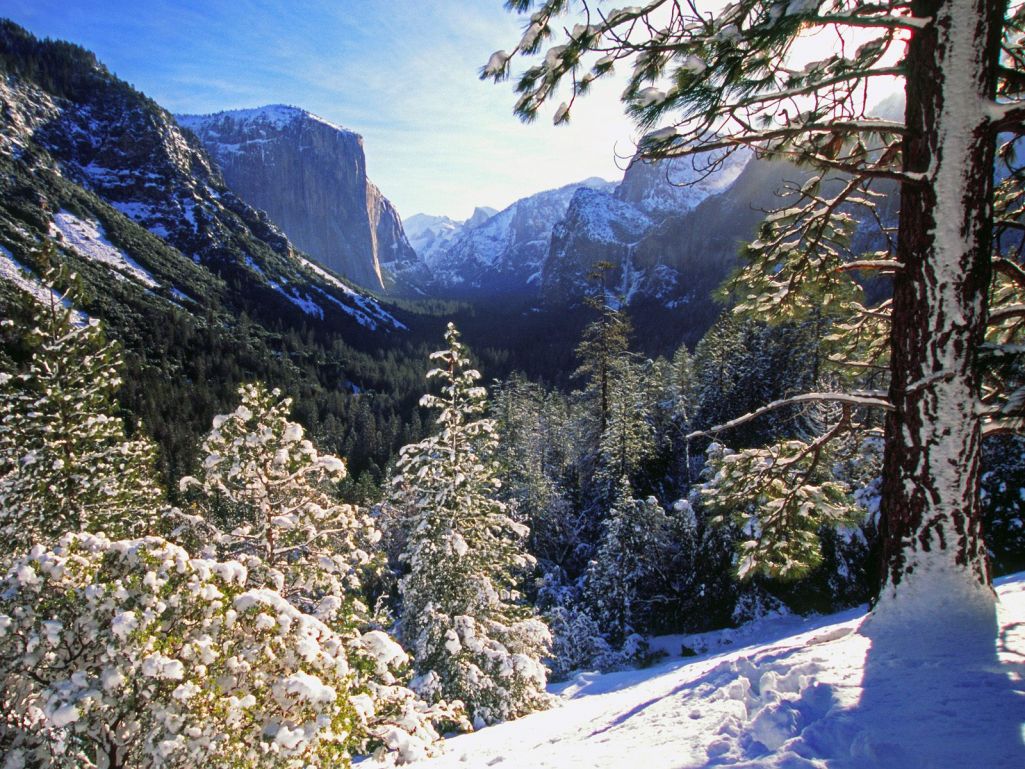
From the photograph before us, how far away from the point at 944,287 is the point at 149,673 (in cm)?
612

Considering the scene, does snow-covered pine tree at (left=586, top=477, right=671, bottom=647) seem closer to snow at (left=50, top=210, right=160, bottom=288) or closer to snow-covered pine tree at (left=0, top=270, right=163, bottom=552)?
snow-covered pine tree at (left=0, top=270, right=163, bottom=552)

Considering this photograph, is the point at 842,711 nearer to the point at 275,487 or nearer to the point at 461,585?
the point at 275,487

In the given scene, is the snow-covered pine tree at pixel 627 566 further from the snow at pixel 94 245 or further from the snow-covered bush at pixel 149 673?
the snow at pixel 94 245

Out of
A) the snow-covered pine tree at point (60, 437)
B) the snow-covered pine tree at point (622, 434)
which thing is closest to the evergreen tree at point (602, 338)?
the snow-covered pine tree at point (622, 434)

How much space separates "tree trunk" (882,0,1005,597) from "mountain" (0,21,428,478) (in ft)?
197

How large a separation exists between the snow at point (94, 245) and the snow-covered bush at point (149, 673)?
134 metres

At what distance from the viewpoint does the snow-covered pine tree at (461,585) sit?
1145 centimetres

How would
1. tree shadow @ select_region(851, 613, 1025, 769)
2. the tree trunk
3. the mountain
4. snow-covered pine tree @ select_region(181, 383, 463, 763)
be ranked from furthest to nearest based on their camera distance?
the mountain → snow-covered pine tree @ select_region(181, 383, 463, 763) → the tree trunk → tree shadow @ select_region(851, 613, 1025, 769)

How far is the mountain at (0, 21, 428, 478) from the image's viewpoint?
82.5 metres

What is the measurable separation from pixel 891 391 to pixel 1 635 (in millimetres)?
6777

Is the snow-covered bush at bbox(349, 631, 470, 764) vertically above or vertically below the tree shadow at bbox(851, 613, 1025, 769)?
below

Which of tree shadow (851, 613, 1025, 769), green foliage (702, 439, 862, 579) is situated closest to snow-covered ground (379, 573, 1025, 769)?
tree shadow (851, 613, 1025, 769)

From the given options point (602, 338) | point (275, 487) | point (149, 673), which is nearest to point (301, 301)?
point (602, 338)

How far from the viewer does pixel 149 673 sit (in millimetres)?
3438
